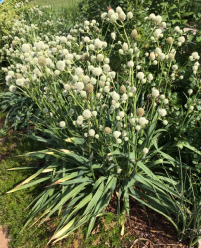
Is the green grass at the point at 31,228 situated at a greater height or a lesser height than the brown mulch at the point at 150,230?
lesser

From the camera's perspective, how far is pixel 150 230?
7.39 ft

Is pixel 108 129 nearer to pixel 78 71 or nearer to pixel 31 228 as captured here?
pixel 78 71

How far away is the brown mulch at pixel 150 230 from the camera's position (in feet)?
7.02

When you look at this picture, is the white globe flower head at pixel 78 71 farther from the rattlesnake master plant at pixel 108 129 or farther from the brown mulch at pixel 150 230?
the brown mulch at pixel 150 230

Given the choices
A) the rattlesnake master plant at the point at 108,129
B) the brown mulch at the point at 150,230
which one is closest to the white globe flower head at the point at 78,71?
the rattlesnake master plant at the point at 108,129

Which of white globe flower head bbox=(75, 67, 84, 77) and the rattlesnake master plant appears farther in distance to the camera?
the rattlesnake master plant

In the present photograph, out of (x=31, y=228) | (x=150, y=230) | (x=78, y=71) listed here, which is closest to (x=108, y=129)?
(x=78, y=71)

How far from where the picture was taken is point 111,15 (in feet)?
6.87

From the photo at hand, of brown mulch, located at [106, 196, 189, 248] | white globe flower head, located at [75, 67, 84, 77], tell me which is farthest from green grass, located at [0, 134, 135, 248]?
white globe flower head, located at [75, 67, 84, 77]

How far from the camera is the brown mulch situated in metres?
2.14

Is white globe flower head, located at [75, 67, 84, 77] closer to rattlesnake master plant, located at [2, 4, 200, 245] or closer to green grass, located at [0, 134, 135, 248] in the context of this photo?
rattlesnake master plant, located at [2, 4, 200, 245]

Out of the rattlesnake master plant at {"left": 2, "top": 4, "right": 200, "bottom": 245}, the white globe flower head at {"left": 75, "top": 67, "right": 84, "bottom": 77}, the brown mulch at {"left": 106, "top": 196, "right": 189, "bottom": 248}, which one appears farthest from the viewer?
the brown mulch at {"left": 106, "top": 196, "right": 189, "bottom": 248}

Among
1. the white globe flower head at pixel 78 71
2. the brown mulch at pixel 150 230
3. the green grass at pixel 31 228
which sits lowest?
the green grass at pixel 31 228

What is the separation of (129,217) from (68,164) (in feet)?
3.07
